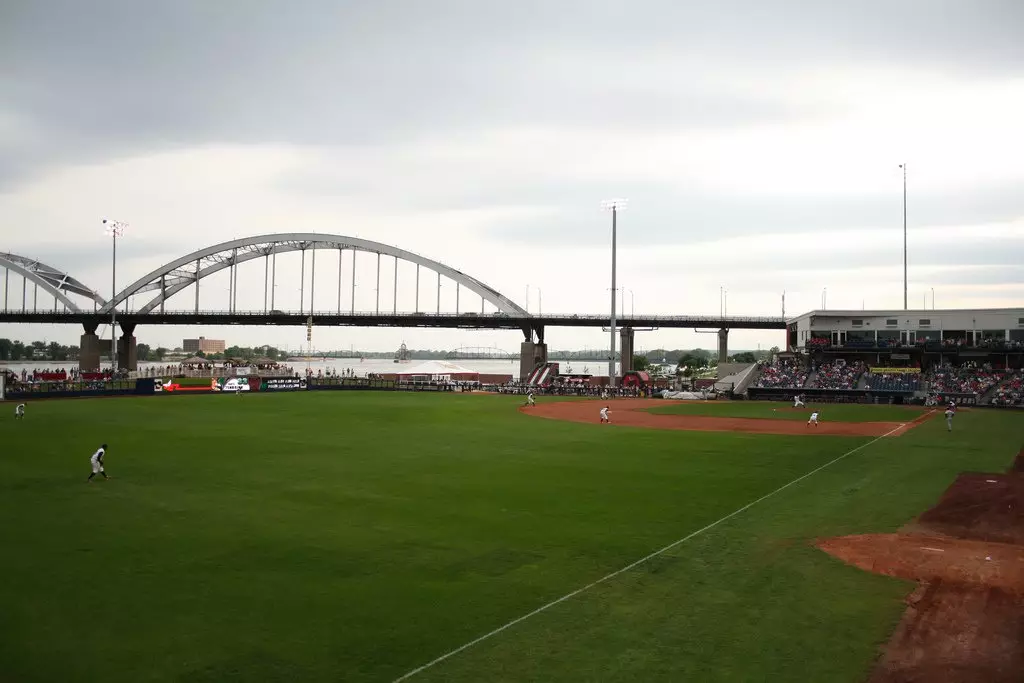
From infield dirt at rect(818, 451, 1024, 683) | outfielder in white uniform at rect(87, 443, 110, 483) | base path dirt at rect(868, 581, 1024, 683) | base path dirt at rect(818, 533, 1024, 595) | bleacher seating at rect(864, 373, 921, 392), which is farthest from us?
bleacher seating at rect(864, 373, 921, 392)

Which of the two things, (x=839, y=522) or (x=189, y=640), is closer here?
(x=189, y=640)

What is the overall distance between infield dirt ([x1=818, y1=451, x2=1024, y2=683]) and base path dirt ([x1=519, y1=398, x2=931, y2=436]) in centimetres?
1904

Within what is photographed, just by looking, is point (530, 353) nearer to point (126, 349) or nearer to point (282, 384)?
point (282, 384)

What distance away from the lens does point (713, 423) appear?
43.9m

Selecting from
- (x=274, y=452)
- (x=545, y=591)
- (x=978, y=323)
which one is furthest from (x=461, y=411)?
(x=978, y=323)

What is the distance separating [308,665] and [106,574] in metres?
5.92

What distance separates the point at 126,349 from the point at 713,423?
106602mm

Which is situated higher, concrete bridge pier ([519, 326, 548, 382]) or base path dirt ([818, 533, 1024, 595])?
concrete bridge pier ([519, 326, 548, 382])

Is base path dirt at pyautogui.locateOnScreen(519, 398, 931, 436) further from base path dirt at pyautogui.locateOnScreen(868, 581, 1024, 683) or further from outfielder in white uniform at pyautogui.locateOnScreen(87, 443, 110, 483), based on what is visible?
outfielder in white uniform at pyautogui.locateOnScreen(87, 443, 110, 483)

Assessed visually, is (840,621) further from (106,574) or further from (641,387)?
(641,387)

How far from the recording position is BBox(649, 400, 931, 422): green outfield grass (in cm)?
4862

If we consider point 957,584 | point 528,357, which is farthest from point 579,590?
point 528,357

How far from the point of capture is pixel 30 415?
143 ft

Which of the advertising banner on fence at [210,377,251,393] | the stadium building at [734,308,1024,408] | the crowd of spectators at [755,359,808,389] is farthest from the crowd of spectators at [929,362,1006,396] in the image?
the advertising banner on fence at [210,377,251,393]
